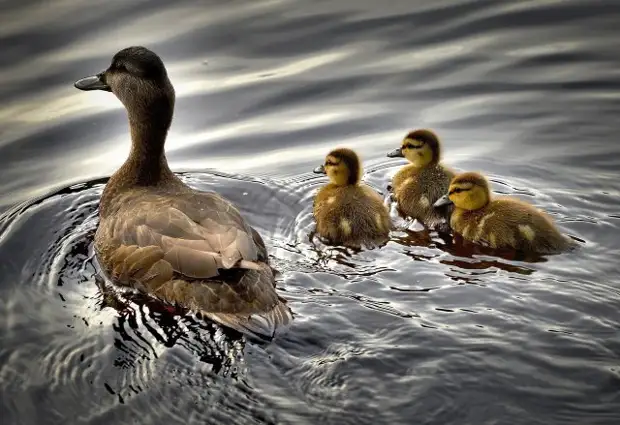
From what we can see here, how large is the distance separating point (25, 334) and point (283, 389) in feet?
5.62

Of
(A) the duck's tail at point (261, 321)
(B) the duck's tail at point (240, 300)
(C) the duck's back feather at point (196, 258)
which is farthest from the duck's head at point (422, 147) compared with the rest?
(A) the duck's tail at point (261, 321)

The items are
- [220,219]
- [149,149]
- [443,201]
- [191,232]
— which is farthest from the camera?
[443,201]

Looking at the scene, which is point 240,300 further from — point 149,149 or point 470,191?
point 470,191

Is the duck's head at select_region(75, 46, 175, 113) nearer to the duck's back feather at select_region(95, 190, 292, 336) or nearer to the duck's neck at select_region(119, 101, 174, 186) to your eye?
the duck's neck at select_region(119, 101, 174, 186)

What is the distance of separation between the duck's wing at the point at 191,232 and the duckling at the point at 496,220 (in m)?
1.46

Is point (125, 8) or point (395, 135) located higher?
point (125, 8)

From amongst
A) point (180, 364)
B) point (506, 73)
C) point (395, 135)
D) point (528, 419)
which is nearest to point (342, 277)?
point (180, 364)

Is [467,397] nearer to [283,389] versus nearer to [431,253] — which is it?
[283,389]

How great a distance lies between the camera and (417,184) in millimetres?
7309

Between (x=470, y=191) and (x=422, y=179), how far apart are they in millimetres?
570

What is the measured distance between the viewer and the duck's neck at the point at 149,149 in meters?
6.95

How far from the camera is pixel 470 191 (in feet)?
22.5

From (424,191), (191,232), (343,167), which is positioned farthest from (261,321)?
(424,191)

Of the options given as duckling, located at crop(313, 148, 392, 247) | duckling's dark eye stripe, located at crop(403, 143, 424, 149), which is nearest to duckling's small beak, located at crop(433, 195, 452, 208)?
duckling, located at crop(313, 148, 392, 247)
